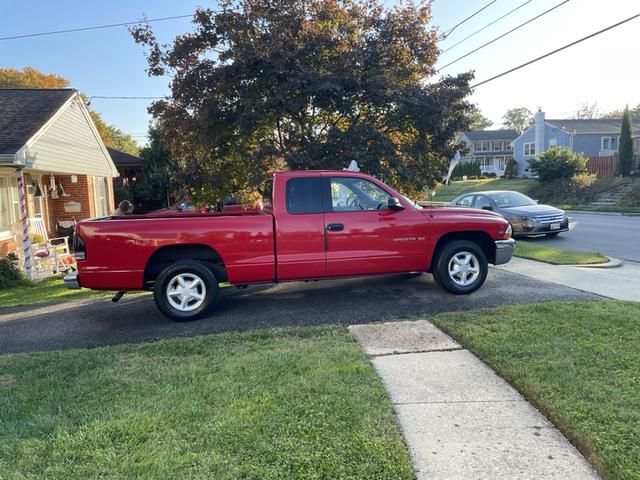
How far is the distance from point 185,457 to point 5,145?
10.5 m

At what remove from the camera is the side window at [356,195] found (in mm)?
6590

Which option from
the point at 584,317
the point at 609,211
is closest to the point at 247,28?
the point at 584,317

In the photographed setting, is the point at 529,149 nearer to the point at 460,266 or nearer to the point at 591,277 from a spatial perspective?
the point at 591,277

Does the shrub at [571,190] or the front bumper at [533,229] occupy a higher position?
the shrub at [571,190]

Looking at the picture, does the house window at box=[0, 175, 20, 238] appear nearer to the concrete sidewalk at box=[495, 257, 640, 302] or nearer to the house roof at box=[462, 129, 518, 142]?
the concrete sidewalk at box=[495, 257, 640, 302]

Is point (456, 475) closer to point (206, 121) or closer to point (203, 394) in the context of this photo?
point (203, 394)

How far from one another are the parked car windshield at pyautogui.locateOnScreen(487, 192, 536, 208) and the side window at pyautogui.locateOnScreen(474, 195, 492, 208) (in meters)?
0.19

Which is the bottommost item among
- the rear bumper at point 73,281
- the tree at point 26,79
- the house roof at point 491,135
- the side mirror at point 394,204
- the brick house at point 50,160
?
the rear bumper at point 73,281

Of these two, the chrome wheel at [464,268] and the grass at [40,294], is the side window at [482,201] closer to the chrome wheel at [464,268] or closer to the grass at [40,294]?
the chrome wheel at [464,268]

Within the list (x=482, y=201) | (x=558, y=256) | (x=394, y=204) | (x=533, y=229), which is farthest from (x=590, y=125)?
(x=394, y=204)

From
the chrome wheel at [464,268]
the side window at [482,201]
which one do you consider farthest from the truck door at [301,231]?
the side window at [482,201]

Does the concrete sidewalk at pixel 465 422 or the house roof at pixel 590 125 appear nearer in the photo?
the concrete sidewalk at pixel 465 422

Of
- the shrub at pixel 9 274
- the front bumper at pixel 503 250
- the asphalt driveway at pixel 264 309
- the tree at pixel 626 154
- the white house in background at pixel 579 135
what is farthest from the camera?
the white house in background at pixel 579 135

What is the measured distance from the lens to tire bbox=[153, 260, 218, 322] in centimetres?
608
